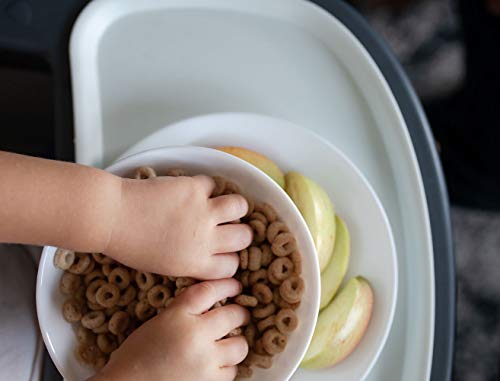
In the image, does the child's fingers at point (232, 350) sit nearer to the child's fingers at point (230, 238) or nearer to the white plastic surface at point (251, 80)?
the child's fingers at point (230, 238)

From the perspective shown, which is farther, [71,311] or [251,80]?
[251,80]

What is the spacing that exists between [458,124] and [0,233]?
0.74 metres

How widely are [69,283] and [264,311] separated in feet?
0.60

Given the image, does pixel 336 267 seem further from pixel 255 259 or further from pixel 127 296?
pixel 127 296

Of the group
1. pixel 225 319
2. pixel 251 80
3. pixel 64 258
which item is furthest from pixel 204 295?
pixel 251 80

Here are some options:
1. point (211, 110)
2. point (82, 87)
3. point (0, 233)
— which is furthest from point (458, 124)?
point (0, 233)

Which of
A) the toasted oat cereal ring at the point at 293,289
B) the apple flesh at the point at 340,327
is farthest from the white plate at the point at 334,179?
the toasted oat cereal ring at the point at 293,289

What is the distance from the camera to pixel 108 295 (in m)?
0.54

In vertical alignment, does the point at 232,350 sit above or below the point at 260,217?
below

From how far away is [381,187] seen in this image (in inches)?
26.3

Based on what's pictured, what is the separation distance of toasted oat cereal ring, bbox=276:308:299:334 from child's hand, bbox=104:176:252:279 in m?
0.06

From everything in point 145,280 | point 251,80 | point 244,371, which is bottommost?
point 244,371

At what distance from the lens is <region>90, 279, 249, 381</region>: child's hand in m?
0.50

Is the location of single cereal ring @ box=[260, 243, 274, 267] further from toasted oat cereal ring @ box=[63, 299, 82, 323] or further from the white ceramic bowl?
toasted oat cereal ring @ box=[63, 299, 82, 323]
